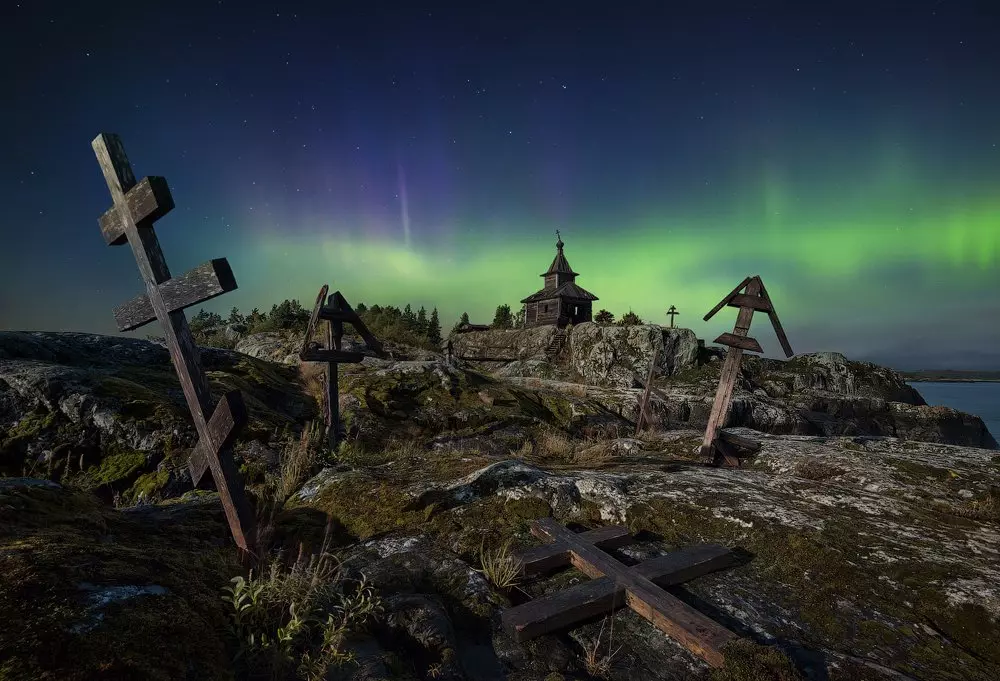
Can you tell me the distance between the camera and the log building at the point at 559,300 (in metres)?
42.3

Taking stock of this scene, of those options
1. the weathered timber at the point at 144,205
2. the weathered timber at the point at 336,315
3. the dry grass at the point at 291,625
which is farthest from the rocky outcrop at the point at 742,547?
the weathered timber at the point at 336,315

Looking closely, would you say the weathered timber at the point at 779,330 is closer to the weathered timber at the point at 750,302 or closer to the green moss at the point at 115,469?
the weathered timber at the point at 750,302

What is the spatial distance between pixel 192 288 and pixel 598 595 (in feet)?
11.6

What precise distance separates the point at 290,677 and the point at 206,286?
2464mm

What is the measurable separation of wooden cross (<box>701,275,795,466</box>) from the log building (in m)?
33.4

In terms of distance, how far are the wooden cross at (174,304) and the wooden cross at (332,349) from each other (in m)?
4.36

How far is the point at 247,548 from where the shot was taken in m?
3.23

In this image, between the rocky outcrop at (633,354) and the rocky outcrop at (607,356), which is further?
the rocky outcrop at (607,356)

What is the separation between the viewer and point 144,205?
312cm

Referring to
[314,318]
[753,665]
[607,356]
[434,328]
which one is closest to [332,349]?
[314,318]

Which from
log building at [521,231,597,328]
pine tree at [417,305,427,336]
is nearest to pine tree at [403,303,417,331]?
pine tree at [417,305,427,336]

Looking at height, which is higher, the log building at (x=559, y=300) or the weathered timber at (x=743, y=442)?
the log building at (x=559, y=300)

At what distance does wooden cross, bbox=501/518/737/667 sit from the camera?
2.43 metres

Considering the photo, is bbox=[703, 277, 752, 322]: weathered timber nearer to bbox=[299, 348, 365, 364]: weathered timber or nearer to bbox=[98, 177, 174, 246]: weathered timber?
bbox=[299, 348, 365, 364]: weathered timber
